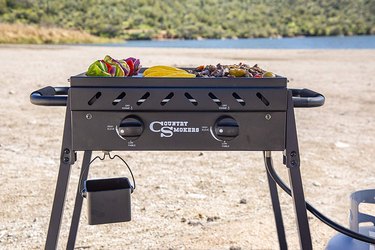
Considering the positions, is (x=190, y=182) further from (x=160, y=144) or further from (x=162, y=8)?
(x=162, y=8)

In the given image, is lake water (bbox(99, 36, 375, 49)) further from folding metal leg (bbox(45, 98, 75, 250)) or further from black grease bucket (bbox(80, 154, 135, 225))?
folding metal leg (bbox(45, 98, 75, 250))

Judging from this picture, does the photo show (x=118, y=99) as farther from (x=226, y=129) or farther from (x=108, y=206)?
(x=108, y=206)

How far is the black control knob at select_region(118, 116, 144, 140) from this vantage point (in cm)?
169

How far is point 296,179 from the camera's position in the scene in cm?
178

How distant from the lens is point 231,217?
3754mm

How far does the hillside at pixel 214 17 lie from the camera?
57.0 metres

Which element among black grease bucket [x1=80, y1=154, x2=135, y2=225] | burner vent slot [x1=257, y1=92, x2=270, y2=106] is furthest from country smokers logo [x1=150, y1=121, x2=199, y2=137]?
black grease bucket [x1=80, y1=154, x2=135, y2=225]

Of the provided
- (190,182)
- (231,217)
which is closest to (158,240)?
(231,217)

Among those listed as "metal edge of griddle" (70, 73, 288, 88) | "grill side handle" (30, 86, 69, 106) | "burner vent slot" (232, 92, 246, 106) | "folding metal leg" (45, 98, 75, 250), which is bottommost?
"folding metal leg" (45, 98, 75, 250)

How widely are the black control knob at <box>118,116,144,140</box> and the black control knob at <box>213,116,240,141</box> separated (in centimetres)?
24

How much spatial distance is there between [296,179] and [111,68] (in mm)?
728

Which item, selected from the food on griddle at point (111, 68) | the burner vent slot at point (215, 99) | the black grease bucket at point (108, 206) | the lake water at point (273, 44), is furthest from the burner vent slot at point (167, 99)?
the lake water at point (273, 44)

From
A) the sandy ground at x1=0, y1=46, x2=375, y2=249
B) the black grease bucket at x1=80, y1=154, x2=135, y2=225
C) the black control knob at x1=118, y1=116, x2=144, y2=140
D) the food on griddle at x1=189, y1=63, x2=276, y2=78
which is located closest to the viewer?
the black control knob at x1=118, y1=116, x2=144, y2=140

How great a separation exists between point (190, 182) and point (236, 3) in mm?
78679
